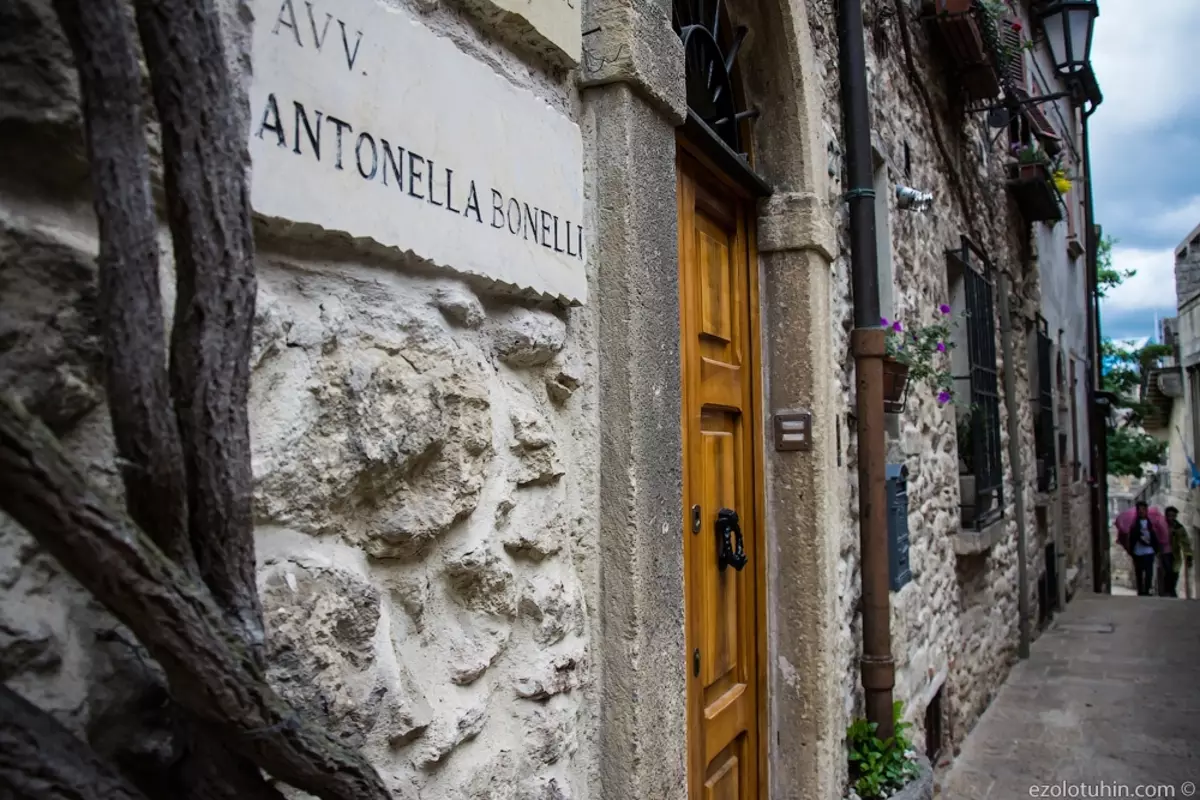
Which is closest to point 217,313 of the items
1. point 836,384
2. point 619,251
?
point 619,251

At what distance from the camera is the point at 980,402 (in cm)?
598

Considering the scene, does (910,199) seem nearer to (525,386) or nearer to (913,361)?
(913,361)

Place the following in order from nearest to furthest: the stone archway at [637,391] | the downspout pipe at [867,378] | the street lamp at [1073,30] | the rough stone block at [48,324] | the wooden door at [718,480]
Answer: the rough stone block at [48,324] → the stone archway at [637,391] → the wooden door at [718,480] → the downspout pipe at [867,378] → the street lamp at [1073,30]

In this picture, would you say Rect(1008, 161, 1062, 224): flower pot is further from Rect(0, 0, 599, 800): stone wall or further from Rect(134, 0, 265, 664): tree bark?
Rect(134, 0, 265, 664): tree bark

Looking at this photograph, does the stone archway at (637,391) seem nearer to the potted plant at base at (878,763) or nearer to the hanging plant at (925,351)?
the potted plant at base at (878,763)

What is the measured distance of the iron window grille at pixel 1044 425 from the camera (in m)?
8.80

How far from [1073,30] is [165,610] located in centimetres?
771

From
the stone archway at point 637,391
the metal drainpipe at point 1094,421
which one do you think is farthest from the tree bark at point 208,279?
the metal drainpipe at point 1094,421

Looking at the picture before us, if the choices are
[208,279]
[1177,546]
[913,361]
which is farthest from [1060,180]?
[1177,546]

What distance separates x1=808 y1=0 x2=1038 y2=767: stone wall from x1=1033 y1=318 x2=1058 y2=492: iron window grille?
1985 millimetres

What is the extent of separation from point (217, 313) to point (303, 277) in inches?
11.6

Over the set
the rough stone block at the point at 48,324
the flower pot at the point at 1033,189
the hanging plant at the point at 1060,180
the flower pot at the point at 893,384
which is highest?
the hanging plant at the point at 1060,180

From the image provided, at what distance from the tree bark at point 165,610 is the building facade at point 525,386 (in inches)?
4.9

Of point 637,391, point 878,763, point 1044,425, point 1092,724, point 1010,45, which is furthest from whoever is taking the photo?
point 1044,425
